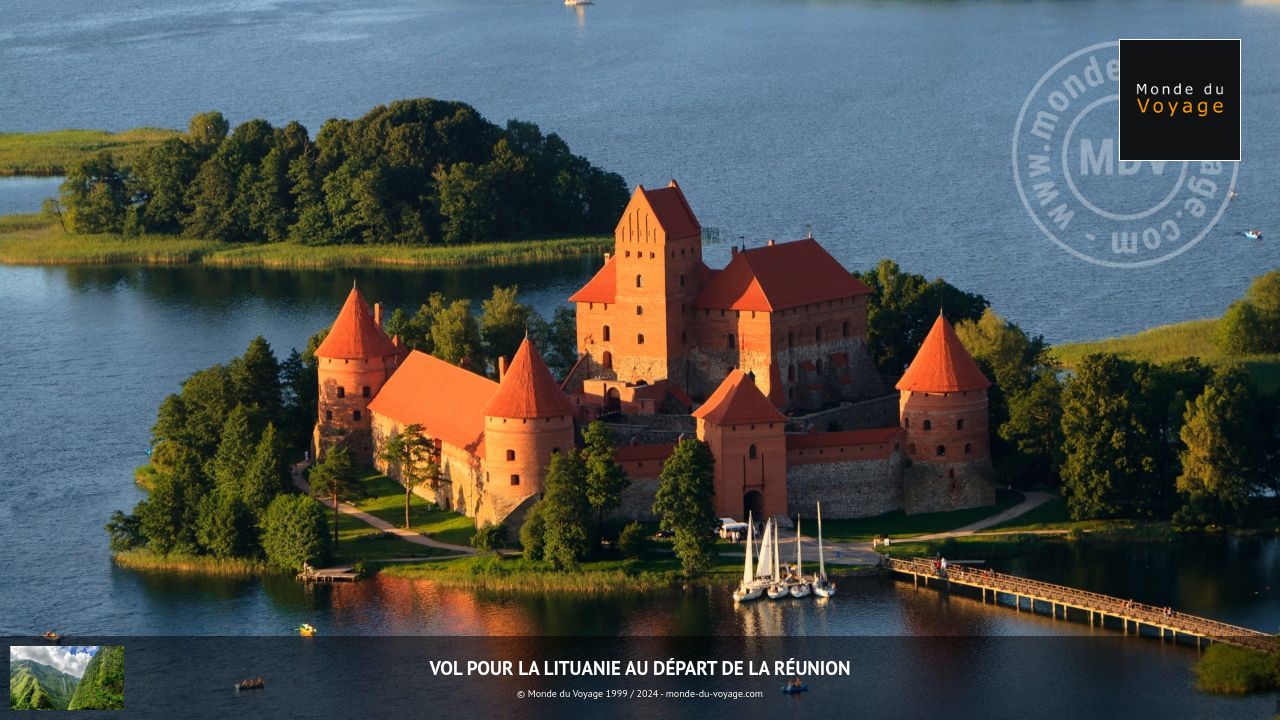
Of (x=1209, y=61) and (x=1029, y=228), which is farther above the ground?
(x=1209, y=61)


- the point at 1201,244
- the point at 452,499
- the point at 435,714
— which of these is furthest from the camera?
the point at 1201,244

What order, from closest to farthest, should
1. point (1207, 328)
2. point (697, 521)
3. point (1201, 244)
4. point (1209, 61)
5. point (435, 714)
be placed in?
point (435, 714) < point (697, 521) < point (1207, 328) < point (1201, 244) < point (1209, 61)

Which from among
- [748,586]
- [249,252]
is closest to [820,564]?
[748,586]

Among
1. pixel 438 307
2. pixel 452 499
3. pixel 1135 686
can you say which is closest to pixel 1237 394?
pixel 1135 686

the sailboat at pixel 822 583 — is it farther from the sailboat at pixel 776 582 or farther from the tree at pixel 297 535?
the tree at pixel 297 535

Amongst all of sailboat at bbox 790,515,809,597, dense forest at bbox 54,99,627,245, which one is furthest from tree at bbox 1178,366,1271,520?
dense forest at bbox 54,99,627,245

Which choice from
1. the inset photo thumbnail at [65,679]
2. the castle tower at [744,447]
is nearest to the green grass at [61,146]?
the castle tower at [744,447]

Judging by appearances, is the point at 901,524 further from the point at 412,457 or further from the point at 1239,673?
the point at 412,457

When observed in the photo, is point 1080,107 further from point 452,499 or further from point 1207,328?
point 452,499
